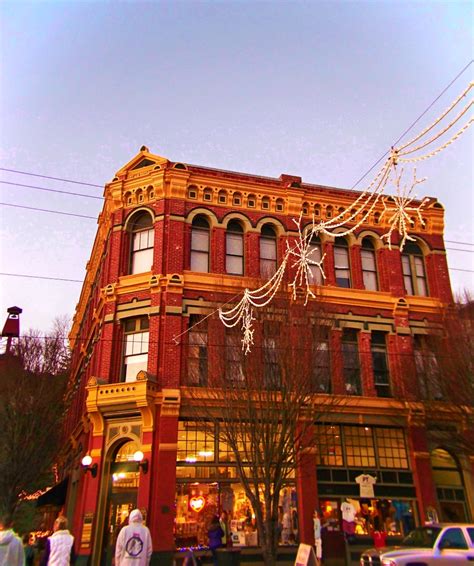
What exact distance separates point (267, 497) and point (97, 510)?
657 centimetres

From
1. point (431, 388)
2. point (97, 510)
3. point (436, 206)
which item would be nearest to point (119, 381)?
point (97, 510)

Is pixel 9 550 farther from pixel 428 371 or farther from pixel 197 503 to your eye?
pixel 428 371

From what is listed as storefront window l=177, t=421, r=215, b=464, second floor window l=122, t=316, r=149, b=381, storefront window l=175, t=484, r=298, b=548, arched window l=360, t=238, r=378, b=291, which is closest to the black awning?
second floor window l=122, t=316, r=149, b=381

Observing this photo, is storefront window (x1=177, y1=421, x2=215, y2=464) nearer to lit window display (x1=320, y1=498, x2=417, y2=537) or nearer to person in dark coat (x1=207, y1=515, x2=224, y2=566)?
person in dark coat (x1=207, y1=515, x2=224, y2=566)

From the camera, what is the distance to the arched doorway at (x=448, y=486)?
21.3 m

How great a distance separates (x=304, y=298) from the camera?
19.2 metres

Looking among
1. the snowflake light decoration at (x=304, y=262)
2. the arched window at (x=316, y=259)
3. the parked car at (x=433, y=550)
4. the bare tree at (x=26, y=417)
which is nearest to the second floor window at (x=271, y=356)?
the snowflake light decoration at (x=304, y=262)

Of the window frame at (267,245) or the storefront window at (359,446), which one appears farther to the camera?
the window frame at (267,245)

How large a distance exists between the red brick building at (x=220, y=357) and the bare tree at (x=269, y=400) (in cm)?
93

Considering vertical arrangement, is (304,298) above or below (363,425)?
above

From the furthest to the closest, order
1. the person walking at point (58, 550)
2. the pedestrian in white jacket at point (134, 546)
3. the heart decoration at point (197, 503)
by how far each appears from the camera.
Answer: the heart decoration at point (197, 503)
the pedestrian in white jacket at point (134, 546)
the person walking at point (58, 550)

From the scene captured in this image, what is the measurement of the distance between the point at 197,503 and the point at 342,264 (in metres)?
11.5

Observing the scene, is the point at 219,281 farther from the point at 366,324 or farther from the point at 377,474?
the point at 377,474

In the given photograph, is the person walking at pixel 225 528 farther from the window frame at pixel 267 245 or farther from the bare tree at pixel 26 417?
the bare tree at pixel 26 417
